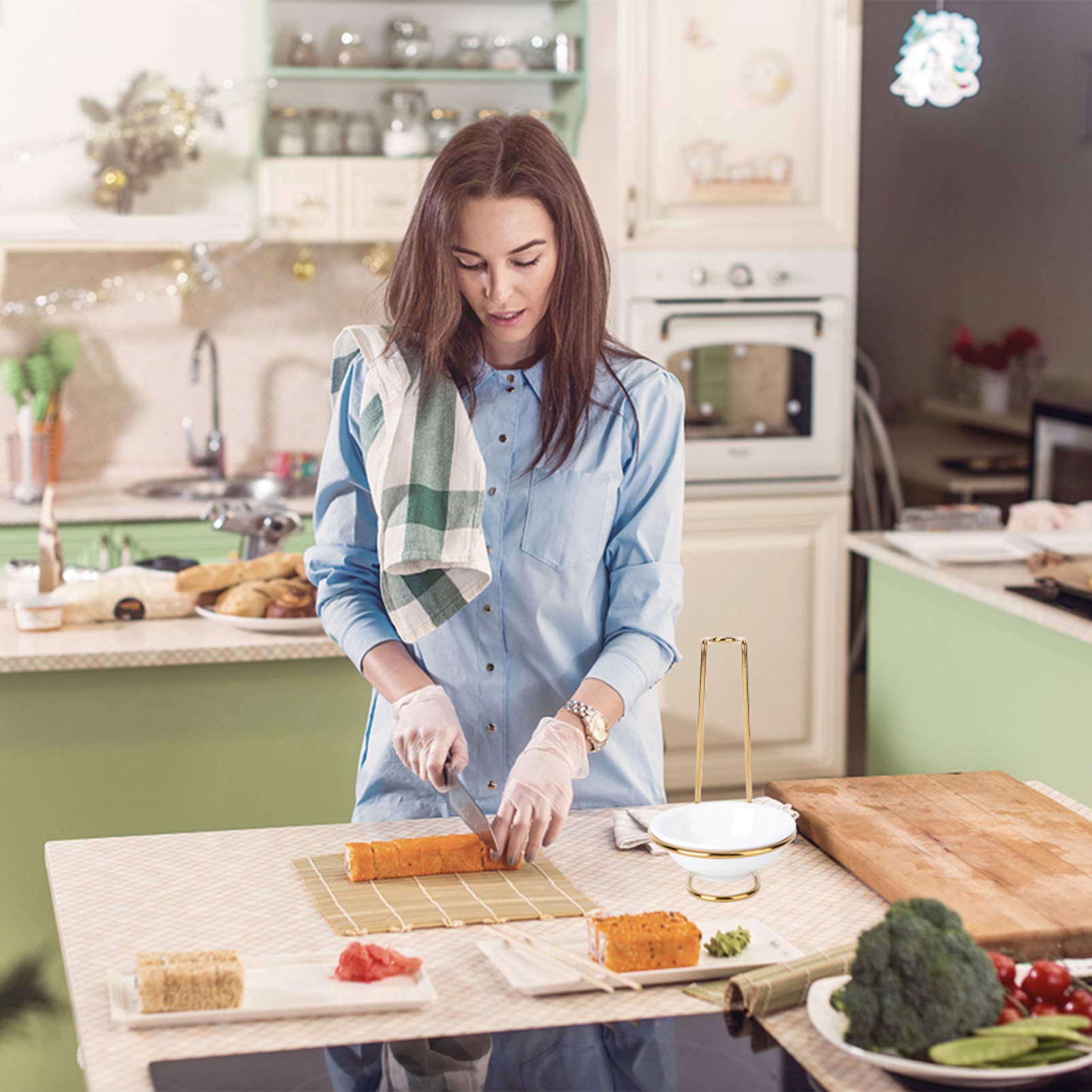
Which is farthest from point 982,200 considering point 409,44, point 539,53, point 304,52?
point 304,52

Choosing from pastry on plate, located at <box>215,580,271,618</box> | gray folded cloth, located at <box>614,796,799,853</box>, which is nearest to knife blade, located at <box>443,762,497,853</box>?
gray folded cloth, located at <box>614,796,799,853</box>

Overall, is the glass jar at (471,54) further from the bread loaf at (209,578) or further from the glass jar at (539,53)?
the bread loaf at (209,578)

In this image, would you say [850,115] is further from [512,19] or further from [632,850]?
[632,850]

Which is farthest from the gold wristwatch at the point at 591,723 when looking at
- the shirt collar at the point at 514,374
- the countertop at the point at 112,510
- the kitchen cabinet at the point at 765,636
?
the kitchen cabinet at the point at 765,636

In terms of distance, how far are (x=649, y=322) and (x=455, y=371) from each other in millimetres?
2263

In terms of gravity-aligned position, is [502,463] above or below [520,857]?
above

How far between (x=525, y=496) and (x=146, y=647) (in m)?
0.97

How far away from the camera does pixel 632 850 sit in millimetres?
1510

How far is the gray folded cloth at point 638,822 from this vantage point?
150 centimetres

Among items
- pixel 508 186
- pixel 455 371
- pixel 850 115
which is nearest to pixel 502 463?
pixel 455 371

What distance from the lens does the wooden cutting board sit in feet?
4.12

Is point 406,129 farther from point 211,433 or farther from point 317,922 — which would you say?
point 317,922

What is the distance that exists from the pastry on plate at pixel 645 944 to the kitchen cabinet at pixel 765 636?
8.97 ft

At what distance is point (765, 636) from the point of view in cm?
409
